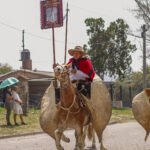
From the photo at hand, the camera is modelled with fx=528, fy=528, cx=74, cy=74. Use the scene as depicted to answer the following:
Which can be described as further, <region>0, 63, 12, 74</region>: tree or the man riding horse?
<region>0, 63, 12, 74</region>: tree

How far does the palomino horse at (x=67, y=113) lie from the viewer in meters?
10.8

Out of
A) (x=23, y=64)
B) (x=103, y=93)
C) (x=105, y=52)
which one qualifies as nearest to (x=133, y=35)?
(x=105, y=52)

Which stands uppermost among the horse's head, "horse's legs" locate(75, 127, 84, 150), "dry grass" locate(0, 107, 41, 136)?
the horse's head

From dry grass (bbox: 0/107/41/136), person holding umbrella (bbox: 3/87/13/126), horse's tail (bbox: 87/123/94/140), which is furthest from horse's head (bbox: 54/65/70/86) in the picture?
person holding umbrella (bbox: 3/87/13/126)

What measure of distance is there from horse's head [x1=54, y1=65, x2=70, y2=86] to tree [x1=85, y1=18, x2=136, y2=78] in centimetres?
3497

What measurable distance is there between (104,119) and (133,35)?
2928 centimetres

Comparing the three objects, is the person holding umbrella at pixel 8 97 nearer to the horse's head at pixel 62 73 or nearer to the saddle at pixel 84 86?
the saddle at pixel 84 86

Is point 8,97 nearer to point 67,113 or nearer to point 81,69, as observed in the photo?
point 81,69

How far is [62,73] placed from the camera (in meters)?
10.4

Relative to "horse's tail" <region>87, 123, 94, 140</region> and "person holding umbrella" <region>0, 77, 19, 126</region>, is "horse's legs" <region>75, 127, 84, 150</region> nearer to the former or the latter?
"horse's tail" <region>87, 123, 94, 140</region>

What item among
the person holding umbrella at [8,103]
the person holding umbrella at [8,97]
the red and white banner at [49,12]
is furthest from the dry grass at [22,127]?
the red and white banner at [49,12]

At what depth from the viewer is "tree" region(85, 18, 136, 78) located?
4619cm

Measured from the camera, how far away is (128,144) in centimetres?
1495

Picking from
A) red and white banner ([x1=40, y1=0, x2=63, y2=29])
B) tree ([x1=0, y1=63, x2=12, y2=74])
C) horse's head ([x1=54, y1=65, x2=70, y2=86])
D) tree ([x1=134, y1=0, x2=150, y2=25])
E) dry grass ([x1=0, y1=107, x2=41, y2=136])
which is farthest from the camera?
tree ([x1=0, y1=63, x2=12, y2=74])
